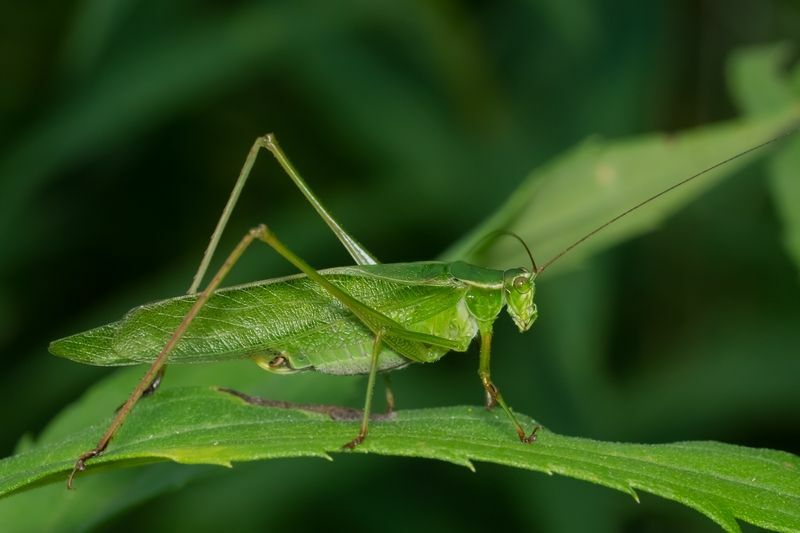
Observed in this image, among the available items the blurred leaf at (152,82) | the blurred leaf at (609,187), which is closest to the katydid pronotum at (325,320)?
the blurred leaf at (609,187)

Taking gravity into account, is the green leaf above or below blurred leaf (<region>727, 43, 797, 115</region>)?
below

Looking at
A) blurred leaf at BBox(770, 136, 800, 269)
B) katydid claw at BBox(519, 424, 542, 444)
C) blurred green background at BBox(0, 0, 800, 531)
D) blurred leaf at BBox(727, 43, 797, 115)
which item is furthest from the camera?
blurred green background at BBox(0, 0, 800, 531)

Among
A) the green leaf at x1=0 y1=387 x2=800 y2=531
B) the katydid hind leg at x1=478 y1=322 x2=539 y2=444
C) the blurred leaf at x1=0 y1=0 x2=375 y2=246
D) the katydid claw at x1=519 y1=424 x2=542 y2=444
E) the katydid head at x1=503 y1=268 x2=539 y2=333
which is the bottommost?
the green leaf at x1=0 y1=387 x2=800 y2=531

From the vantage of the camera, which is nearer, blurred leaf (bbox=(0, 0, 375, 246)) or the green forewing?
the green forewing

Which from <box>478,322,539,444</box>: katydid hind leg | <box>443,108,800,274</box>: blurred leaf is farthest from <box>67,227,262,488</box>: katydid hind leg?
<box>443,108,800,274</box>: blurred leaf

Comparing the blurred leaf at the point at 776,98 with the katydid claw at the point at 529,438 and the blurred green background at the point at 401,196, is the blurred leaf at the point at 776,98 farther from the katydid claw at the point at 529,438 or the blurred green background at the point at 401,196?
the katydid claw at the point at 529,438

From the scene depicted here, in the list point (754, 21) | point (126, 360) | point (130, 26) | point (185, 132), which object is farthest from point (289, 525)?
point (754, 21)

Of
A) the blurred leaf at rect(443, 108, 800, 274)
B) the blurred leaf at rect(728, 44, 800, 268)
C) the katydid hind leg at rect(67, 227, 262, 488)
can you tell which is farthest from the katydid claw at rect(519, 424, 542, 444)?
the blurred leaf at rect(728, 44, 800, 268)

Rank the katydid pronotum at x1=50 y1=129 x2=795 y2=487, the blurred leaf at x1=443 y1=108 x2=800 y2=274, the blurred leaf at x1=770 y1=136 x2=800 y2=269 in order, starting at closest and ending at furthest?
the katydid pronotum at x1=50 y1=129 x2=795 y2=487 < the blurred leaf at x1=770 y1=136 x2=800 y2=269 < the blurred leaf at x1=443 y1=108 x2=800 y2=274

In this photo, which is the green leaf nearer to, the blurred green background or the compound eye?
the compound eye

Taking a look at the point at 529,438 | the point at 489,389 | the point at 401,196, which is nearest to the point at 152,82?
the point at 401,196
